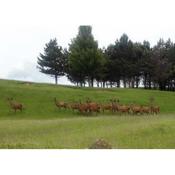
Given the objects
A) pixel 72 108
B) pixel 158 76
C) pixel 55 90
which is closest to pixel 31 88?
pixel 55 90

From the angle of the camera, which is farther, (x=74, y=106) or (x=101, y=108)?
(x=74, y=106)

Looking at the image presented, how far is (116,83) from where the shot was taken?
30.9 metres

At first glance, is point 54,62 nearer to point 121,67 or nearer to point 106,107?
point 121,67

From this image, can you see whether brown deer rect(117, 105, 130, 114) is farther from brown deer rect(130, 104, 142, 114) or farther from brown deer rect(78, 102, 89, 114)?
brown deer rect(78, 102, 89, 114)

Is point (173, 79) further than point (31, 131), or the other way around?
point (173, 79)

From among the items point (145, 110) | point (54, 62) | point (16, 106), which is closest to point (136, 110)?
point (145, 110)

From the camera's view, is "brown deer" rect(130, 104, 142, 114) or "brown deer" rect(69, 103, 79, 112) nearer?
"brown deer" rect(130, 104, 142, 114)

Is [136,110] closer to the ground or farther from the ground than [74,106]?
closer to the ground

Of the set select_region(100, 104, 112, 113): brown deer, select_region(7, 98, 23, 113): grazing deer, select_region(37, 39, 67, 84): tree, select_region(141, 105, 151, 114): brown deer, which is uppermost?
select_region(37, 39, 67, 84): tree

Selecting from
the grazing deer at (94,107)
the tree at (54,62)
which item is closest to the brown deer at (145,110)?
the grazing deer at (94,107)

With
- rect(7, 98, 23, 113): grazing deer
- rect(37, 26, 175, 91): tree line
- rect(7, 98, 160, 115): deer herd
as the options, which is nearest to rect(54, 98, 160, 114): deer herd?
rect(7, 98, 160, 115): deer herd

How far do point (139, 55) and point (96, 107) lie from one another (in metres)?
5.58
